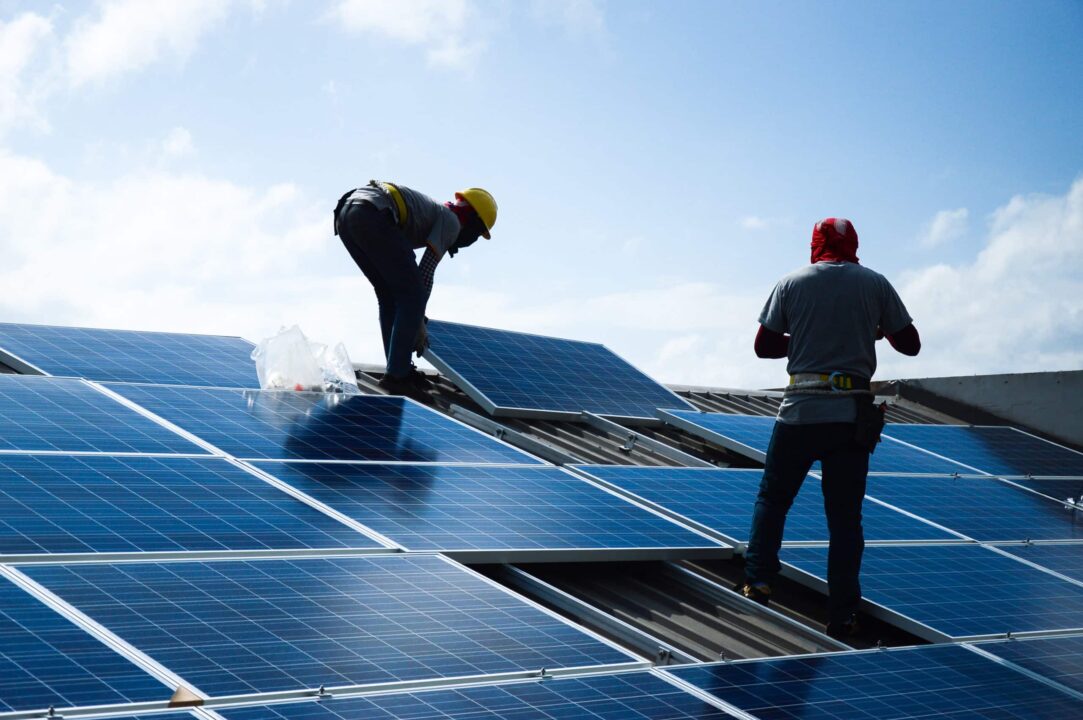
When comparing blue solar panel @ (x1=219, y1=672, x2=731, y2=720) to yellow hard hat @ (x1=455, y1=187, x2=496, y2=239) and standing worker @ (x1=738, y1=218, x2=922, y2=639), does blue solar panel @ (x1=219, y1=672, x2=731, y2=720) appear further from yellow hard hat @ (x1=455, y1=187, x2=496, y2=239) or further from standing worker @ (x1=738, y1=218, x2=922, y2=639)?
yellow hard hat @ (x1=455, y1=187, x2=496, y2=239)

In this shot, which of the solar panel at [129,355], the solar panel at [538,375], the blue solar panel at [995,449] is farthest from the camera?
the blue solar panel at [995,449]

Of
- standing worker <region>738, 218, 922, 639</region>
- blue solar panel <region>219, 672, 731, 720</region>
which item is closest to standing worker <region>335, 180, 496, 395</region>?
standing worker <region>738, 218, 922, 639</region>

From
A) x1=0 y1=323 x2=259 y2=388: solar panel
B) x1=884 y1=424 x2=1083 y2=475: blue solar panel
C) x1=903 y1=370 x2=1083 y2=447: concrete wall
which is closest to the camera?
x1=0 y1=323 x2=259 y2=388: solar panel

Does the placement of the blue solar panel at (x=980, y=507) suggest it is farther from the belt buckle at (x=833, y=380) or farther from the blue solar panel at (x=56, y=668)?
the blue solar panel at (x=56, y=668)

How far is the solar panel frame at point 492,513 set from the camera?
7793 millimetres

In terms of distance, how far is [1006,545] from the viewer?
10.8m

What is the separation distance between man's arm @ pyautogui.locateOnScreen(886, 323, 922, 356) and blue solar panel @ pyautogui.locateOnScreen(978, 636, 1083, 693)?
194 centimetres

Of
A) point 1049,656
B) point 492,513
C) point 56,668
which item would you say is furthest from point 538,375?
point 56,668

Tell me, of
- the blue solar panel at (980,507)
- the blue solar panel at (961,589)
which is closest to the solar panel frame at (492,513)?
the blue solar panel at (961,589)

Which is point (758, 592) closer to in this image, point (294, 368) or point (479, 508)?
point (479, 508)

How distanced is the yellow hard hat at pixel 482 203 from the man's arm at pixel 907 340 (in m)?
5.18

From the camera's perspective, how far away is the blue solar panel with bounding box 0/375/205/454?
26.6 feet

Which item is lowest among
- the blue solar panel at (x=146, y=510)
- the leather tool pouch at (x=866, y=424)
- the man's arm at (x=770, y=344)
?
the blue solar panel at (x=146, y=510)

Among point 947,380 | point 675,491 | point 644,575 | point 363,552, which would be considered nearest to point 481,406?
point 675,491
